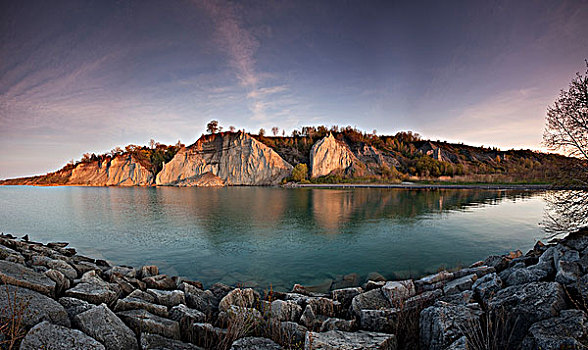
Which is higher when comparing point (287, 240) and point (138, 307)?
point (138, 307)

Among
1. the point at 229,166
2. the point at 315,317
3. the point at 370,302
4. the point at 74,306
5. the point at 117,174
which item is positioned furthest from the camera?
the point at 117,174

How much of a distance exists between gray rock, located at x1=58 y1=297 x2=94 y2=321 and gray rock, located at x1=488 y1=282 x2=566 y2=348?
7070 millimetres

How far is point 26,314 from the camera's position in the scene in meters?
3.99

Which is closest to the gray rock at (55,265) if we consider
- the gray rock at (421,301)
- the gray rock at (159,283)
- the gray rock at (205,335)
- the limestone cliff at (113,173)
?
the gray rock at (159,283)

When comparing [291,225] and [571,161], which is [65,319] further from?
[291,225]

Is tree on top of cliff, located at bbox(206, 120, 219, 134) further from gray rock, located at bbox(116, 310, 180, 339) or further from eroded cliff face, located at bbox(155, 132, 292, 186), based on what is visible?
gray rock, located at bbox(116, 310, 180, 339)

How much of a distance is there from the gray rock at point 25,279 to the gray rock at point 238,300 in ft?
11.4

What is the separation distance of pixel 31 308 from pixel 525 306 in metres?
8.27

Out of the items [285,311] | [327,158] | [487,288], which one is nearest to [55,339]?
[285,311]

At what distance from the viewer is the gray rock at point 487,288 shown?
216 inches

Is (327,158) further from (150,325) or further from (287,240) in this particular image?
(150,325)

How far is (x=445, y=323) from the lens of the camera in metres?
4.29

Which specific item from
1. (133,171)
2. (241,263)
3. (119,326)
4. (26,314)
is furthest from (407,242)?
(133,171)

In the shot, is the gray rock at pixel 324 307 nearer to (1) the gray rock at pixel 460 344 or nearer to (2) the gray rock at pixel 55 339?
(1) the gray rock at pixel 460 344
